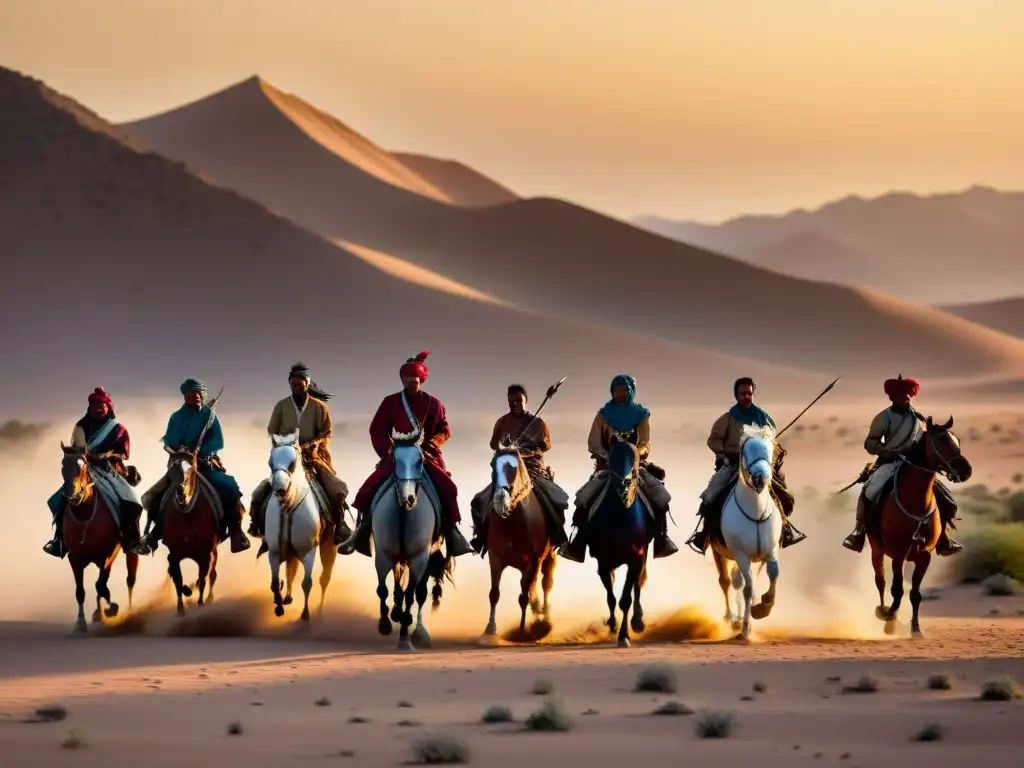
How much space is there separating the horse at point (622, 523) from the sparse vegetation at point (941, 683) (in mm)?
4372

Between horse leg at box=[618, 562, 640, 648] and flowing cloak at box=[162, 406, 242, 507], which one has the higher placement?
flowing cloak at box=[162, 406, 242, 507]

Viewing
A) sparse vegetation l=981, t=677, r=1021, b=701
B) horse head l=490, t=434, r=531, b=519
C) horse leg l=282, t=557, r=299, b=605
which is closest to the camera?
sparse vegetation l=981, t=677, r=1021, b=701

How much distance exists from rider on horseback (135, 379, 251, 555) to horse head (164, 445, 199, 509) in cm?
16

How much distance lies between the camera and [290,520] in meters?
24.2

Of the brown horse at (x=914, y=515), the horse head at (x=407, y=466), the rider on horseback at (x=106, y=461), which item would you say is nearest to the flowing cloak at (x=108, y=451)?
the rider on horseback at (x=106, y=461)

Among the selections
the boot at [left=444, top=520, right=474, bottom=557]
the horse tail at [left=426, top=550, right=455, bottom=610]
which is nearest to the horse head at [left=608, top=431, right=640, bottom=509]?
the boot at [left=444, top=520, right=474, bottom=557]

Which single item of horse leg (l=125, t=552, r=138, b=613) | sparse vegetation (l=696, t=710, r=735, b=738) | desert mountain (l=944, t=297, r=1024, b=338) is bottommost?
sparse vegetation (l=696, t=710, r=735, b=738)

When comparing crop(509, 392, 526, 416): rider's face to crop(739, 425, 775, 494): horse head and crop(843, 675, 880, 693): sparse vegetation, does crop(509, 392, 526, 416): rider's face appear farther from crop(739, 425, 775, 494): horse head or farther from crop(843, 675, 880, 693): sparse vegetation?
crop(843, 675, 880, 693): sparse vegetation

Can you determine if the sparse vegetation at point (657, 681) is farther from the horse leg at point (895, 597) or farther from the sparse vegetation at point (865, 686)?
the horse leg at point (895, 597)

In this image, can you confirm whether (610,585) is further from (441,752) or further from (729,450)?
(441,752)

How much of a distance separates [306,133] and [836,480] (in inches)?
5041

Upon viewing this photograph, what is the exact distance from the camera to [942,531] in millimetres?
24406

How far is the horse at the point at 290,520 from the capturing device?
23.7 metres

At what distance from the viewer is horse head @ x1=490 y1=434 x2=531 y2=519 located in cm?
2220
